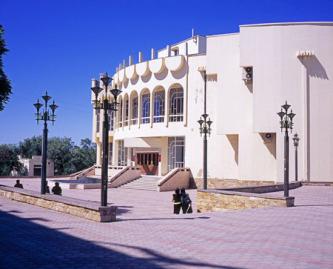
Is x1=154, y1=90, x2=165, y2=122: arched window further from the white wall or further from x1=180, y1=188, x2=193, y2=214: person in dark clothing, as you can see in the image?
x1=180, y1=188, x2=193, y2=214: person in dark clothing

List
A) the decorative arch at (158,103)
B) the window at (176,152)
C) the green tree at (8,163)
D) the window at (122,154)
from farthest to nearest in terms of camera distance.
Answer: the green tree at (8,163), the window at (122,154), the decorative arch at (158,103), the window at (176,152)

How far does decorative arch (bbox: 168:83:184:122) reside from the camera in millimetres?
36906

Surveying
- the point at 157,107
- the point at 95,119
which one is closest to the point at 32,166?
the point at 95,119

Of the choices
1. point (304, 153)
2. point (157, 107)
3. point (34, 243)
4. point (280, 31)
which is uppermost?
point (280, 31)

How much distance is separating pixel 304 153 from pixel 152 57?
59.7ft

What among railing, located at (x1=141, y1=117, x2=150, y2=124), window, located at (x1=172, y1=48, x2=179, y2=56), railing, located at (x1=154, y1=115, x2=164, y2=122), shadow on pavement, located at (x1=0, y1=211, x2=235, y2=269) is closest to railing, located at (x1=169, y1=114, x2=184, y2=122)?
railing, located at (x1=154, y1=115, x2=164, y2=122)

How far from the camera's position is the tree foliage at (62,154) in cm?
7388

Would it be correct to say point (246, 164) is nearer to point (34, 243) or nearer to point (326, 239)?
point (326, 239)

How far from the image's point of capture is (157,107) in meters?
39.5

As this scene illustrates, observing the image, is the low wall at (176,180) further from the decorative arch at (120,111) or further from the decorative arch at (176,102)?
the decorative arch at (120,111)

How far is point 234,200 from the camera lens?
17.7 m

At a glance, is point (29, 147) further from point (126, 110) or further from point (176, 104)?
point (176, 104)

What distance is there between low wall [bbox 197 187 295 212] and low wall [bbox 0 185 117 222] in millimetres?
6711

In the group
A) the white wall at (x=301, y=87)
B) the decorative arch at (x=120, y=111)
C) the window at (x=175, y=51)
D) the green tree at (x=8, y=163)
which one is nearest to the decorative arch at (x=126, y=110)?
the decorative arch at (x=120, y=111)
